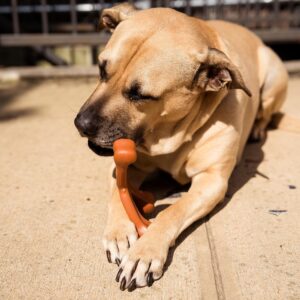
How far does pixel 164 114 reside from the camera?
9.59 feet

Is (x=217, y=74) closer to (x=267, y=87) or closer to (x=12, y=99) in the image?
(x=267, y=87)

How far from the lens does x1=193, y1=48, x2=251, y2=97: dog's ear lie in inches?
116

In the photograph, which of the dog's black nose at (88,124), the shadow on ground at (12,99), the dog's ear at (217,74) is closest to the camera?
the dog's black nose at (88,124)

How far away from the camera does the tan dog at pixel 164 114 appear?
265 cm

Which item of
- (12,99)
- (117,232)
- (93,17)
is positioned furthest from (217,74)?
(93,17)

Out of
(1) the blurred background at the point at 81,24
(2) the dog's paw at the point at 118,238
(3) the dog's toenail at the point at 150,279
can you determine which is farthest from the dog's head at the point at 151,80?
(1) the blurred background at the point at 81,24

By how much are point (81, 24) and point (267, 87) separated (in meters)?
5.09

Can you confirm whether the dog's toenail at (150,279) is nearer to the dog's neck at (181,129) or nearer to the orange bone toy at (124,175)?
the orange bone toy at (124,175)

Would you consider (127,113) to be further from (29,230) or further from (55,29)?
(55,29)

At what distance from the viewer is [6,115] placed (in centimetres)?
525

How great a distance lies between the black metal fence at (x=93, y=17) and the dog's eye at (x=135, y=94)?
439cm

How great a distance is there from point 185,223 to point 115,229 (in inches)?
15.8

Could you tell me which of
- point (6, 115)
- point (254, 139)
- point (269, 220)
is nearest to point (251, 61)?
point (254, 139)

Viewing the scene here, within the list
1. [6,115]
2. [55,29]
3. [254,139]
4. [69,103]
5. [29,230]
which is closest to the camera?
[29,230]
